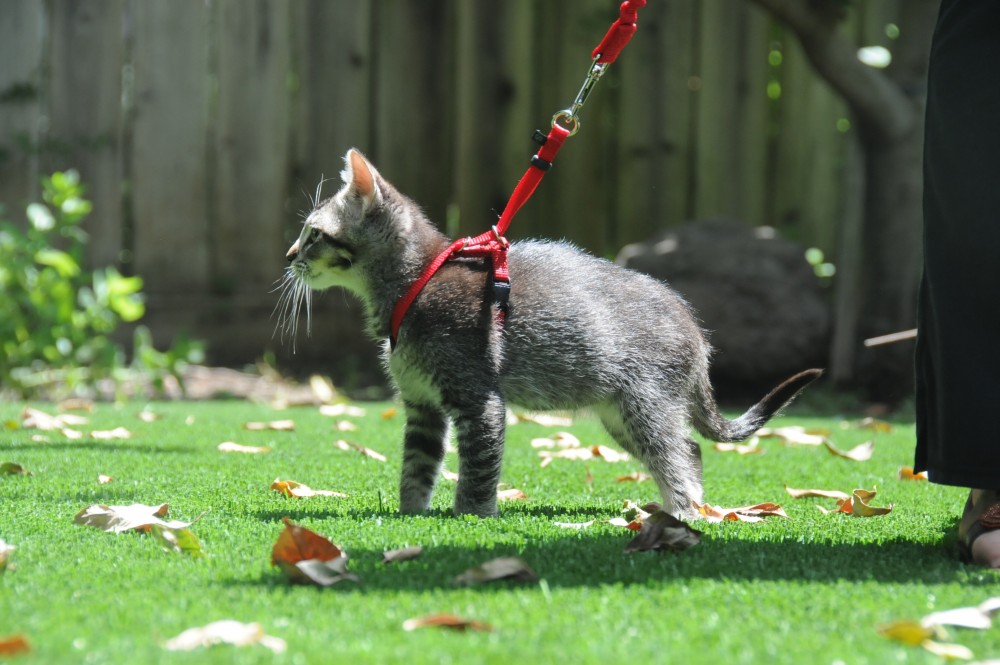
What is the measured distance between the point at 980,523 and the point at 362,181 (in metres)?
2.05

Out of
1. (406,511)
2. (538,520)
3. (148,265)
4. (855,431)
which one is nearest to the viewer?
(538,520)

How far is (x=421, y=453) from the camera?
3609 millimetres

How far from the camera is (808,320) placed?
721 centimetres

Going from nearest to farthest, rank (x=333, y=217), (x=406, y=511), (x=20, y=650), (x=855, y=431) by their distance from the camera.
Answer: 1. (x=20, y=650)
2. (x=406, y=511)
3. (x=333, y=217)
4. (x=855, y=431)

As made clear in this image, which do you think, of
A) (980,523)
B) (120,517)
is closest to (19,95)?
(120,517)

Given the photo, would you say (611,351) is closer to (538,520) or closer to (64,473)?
(538,520)

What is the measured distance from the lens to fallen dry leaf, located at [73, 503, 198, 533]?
2.80m

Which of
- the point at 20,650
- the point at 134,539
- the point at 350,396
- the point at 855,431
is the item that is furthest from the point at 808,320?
the point at 20,650

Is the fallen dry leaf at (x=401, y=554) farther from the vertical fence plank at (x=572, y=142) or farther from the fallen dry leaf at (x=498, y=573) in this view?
the vertical fence plank at (x=572, y=142)

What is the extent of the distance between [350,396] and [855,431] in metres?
3.30

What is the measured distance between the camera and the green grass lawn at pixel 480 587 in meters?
1.93

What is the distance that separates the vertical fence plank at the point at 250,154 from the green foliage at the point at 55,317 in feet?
4.89

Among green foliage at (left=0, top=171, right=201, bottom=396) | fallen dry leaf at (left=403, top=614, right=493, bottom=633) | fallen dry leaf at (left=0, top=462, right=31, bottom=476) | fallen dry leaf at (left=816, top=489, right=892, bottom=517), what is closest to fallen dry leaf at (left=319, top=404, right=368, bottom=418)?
green foliage at (left=0, top=171, right=201, bottom=396)

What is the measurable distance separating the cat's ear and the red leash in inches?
11.3
